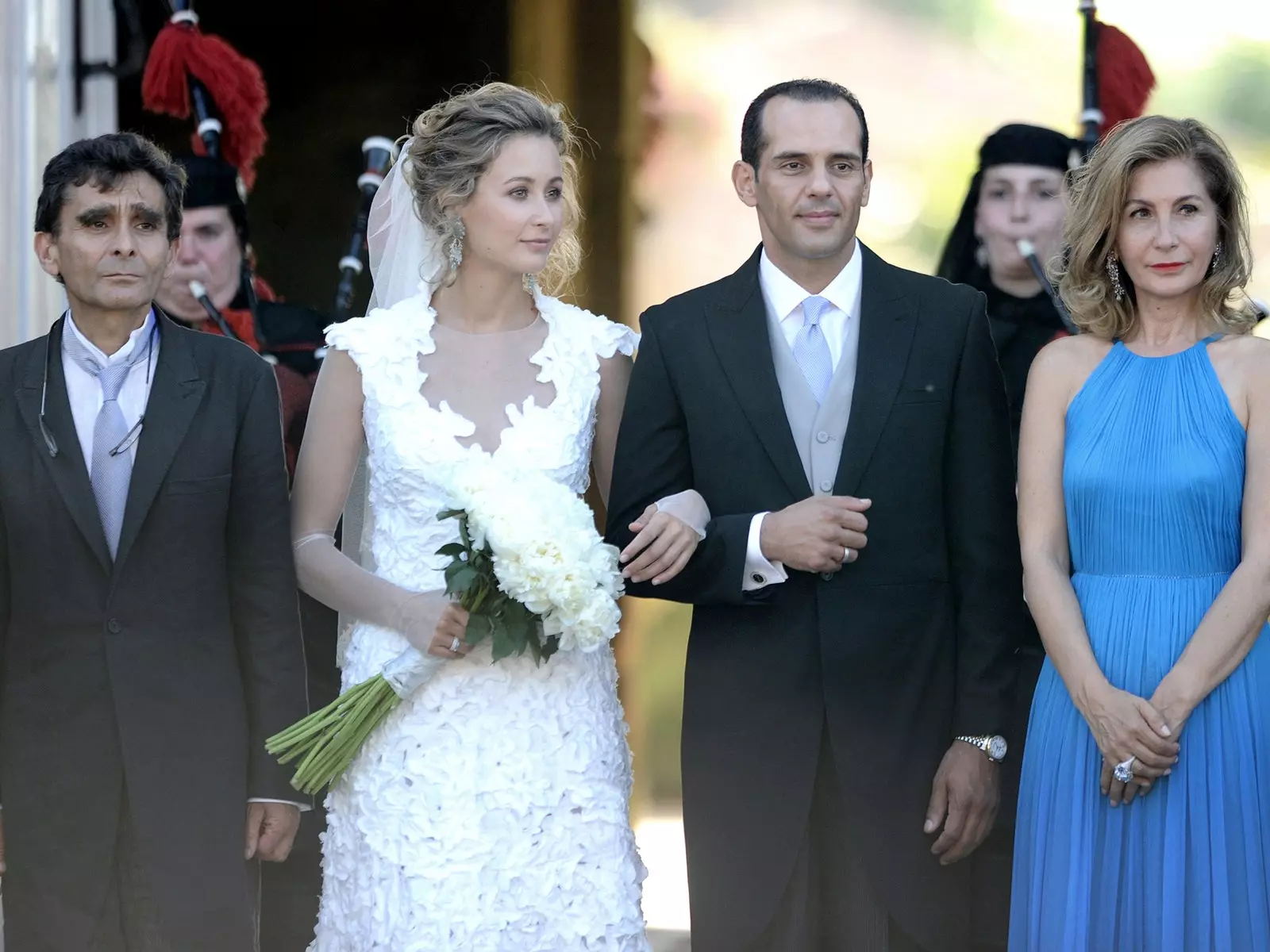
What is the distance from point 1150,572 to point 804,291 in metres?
0.85

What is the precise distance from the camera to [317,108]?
5199 mm

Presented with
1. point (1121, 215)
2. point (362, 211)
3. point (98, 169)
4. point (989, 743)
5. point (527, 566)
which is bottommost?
point (989, 743)

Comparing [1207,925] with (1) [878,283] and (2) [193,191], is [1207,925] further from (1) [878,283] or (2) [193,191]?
(2) [193,191]

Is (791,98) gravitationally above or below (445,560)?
above

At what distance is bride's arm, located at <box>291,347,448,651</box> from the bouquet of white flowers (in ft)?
1.01

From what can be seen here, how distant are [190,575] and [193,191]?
221 cm

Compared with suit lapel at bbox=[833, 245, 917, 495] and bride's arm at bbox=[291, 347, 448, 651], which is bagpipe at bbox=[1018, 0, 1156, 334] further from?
bride's arm at bbox=[291, 347, 448, 651]

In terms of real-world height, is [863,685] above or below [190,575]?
below

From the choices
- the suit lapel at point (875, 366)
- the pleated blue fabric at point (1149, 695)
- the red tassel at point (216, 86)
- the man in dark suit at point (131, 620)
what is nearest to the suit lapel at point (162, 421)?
the man in dark suit at point (131, 620)

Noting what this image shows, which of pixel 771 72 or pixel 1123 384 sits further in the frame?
pixel 771 72

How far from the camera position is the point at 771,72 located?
5164mm

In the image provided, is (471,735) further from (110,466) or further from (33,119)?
(33,119)

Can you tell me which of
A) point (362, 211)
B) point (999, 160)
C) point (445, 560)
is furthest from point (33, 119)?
point (999, 160)

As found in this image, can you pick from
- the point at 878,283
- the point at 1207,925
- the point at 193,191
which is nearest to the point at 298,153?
the point at 193,191
